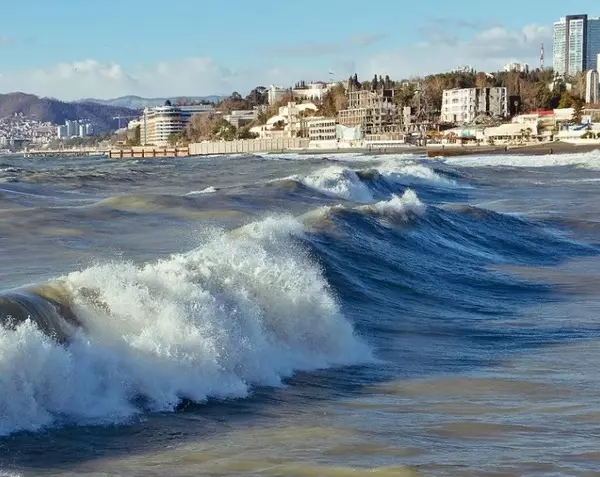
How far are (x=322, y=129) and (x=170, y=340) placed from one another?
6793 inches

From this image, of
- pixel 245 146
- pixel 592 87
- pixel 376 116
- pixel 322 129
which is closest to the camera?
pixel 376 116

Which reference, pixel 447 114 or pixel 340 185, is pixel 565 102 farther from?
pixel 340 185

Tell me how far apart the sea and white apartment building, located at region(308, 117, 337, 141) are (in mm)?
154674

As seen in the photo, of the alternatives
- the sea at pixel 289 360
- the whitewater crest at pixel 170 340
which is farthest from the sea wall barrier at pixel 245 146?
the whitewater crest at pixel 170 340

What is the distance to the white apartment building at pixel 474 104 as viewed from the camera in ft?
555

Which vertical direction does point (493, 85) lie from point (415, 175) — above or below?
above

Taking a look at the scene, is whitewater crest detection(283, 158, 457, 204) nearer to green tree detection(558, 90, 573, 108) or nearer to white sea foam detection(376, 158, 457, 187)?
white sea foam detection(376, 158, 457, 187)

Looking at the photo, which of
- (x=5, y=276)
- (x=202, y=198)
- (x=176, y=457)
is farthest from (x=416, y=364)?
(x=202, y=198)

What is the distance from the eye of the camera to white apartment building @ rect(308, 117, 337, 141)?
177m

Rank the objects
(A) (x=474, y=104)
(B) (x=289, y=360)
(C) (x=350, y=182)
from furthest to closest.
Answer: (A) (x=474, y=104) → (C) (x=350, y=182) → (B) (x=289, y=360)

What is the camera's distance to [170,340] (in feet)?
31.5

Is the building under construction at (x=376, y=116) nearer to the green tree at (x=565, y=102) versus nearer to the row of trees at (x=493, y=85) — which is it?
the row of trees at (x=493, y=85)

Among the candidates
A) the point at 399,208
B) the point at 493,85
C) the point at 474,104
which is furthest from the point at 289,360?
the point at 493,85

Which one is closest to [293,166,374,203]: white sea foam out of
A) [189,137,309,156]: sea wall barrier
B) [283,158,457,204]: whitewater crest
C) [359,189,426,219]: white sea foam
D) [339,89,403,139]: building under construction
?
[283,158,457,204]: whitewater crest
